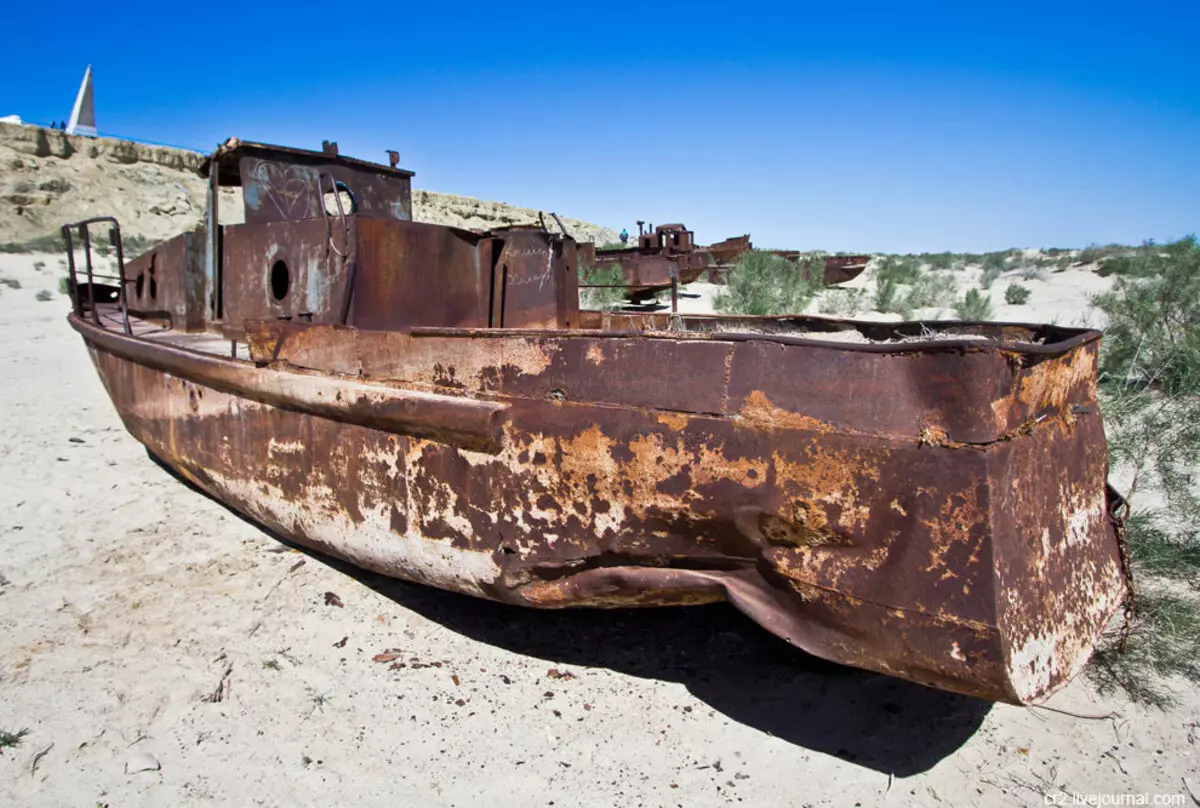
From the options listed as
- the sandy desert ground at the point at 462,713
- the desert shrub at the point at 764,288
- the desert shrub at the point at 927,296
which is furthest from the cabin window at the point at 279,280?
the desert shrub at the point at 927,296

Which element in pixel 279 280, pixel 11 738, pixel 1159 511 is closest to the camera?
pixel 11 738

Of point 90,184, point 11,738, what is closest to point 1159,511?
point 11,738

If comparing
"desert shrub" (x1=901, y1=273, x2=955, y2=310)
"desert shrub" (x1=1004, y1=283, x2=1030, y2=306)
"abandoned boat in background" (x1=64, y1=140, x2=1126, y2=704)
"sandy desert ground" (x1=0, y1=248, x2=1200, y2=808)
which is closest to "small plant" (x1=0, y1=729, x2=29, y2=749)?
"sandy desert ground" (x1=0, y1=248, x2=1200, y2=808)

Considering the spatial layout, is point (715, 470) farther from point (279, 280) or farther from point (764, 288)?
point (764, 288)

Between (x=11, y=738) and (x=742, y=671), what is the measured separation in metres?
2.27

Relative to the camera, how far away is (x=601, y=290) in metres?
13.2

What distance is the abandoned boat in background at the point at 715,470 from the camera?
1717 mm

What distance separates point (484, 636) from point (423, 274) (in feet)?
5.94

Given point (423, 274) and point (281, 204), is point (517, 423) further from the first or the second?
point (281, 204)

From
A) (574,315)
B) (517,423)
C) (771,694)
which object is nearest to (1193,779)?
(771,694)

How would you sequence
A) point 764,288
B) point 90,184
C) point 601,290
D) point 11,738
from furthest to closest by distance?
1. point 90,184
2. point 601,290
3. point 764,288
4. point 11,738

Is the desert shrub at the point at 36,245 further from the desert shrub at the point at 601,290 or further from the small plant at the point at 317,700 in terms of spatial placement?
the small plant at the point at 317,700

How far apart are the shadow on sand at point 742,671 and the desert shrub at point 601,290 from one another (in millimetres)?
9027

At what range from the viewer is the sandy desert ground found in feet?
6.50
